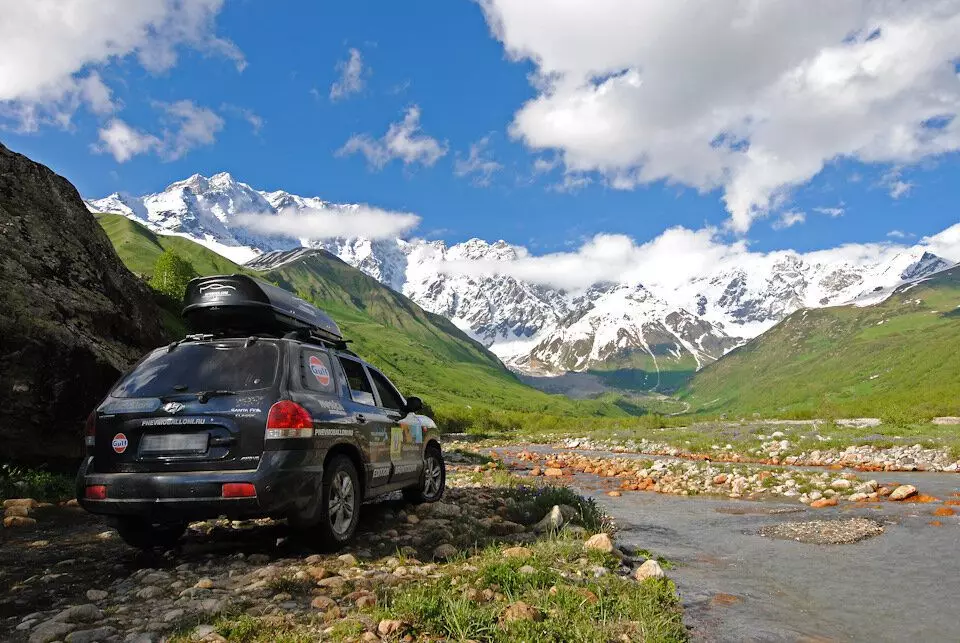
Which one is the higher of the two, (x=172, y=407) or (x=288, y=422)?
(x=172, y=407)

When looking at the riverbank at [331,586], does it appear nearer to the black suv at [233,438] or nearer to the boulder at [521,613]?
the boulder at [521,613]

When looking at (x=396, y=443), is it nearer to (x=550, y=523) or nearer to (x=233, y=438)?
(x=550, y=523)

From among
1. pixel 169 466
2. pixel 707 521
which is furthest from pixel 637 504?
pixel 169 466

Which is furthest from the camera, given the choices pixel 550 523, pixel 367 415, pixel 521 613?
pixel 550 523

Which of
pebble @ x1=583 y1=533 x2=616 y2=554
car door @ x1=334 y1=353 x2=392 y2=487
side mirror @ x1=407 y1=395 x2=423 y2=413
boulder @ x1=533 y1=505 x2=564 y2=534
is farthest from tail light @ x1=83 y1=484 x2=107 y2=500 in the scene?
boulder @ x1=533 y1=505 x2=564 y2=534

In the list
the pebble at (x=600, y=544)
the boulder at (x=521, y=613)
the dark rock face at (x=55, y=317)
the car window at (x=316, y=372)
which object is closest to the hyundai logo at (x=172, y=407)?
the car window at (x=316, y=372)

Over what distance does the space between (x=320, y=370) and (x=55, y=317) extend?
805 centimetres

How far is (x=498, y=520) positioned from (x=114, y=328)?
1095 cm

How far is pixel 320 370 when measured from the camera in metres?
8.38

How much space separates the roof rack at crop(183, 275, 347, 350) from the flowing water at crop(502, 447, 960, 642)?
21.7ft

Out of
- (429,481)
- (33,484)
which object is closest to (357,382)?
(429,481)

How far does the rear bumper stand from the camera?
678 cm

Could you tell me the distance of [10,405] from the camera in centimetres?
1129

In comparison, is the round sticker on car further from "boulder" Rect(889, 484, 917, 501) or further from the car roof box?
"boulder" Rect(889, 484, 917, 501)
